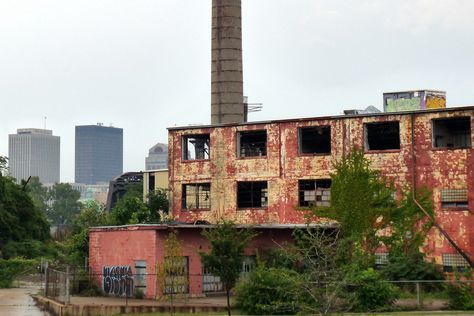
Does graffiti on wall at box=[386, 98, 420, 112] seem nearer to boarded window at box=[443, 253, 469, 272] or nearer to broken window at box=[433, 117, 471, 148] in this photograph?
broken window at box=[433, 117, 471, 148]

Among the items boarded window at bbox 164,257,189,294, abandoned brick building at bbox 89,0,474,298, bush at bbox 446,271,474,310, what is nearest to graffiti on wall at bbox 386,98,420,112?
abandoned brick building at bbox 89,0,474,298

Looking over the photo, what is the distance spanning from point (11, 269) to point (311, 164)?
77.7 ft

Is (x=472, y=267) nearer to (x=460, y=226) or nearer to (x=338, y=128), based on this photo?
(x=460, y=226)

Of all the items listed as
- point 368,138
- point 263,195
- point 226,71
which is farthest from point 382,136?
point 226,71

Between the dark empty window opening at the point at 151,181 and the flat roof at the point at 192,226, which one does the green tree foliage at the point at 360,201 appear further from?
the dark empty window opening at the point at 151,181

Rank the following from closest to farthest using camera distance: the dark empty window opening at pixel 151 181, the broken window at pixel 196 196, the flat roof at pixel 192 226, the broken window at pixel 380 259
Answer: the flat roof at pixel 192 226 → the broken window at pixel 380 259 → the broken window at pixel 196 196 → the dark empty window opening at pixel 151 181

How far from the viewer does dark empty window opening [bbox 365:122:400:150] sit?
158 ft

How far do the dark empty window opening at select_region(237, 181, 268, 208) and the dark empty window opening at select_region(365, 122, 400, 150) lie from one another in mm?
6364

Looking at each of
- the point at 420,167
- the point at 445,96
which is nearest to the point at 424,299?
the point at 420,167

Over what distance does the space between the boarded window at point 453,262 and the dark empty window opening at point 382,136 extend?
714cm

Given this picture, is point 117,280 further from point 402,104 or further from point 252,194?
point 402,104

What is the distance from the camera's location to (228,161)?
52.1 m

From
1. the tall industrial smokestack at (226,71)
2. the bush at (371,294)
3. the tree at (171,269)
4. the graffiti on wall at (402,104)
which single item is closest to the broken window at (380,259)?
the bush at (371,294)

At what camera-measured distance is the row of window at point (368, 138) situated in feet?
155
